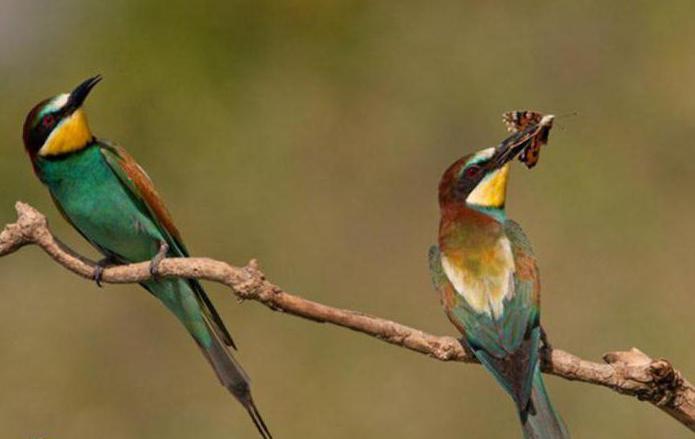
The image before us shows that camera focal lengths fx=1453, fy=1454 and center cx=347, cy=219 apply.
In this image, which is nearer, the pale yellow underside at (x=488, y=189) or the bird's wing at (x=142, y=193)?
the pale yellow underside at (x=488, y=189)

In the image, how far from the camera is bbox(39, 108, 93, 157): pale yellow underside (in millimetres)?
3098

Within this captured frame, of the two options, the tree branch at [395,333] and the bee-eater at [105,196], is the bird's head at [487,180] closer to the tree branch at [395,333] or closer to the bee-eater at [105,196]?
the tree branch at [395,333]

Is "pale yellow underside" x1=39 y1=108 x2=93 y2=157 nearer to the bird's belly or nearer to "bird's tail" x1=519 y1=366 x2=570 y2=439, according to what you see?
the bird's belly

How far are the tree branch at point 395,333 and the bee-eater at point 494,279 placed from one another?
56 mm

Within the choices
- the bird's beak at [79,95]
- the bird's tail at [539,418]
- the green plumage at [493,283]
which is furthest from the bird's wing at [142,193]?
the bird's tail at [539,418]

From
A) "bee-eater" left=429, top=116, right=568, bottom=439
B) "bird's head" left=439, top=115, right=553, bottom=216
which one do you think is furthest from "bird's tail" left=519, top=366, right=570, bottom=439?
"bird's head" left=439, top=115, right=553, bottom=216

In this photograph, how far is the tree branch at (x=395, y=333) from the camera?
7.88ft

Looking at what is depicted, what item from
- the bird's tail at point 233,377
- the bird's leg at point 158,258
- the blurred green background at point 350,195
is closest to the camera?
the bird's leg at point 158,258

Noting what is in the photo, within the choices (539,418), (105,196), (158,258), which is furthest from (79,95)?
(539,418)

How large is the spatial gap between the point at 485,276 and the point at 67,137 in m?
0.97

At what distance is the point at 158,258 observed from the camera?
2.88 metres

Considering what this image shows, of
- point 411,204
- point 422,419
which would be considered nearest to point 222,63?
point 411,204

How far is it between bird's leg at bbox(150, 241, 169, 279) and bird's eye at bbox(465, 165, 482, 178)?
0.65 meters

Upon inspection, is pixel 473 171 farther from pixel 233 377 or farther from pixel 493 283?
pixel 233 377
